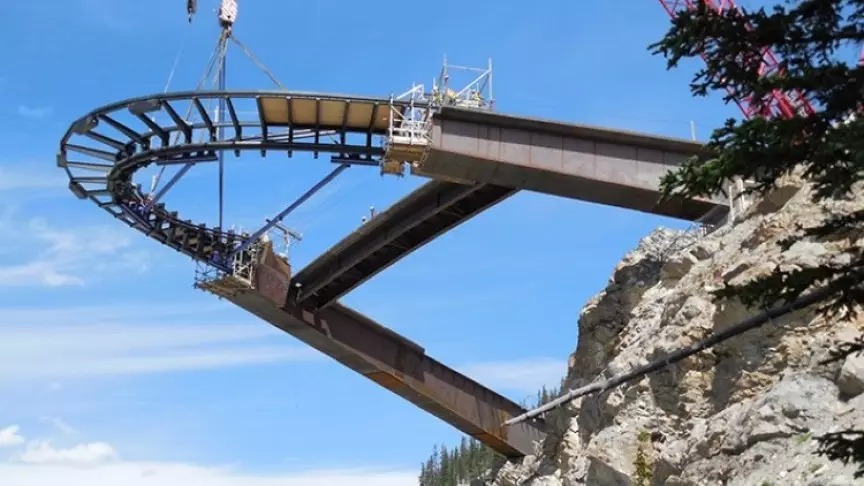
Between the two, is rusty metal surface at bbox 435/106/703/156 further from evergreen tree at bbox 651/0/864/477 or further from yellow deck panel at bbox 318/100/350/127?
evergreen tree at bbox 651/0/864/477

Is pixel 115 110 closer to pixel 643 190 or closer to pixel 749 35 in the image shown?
pixel 643 190

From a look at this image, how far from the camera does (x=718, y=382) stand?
22.1 metres

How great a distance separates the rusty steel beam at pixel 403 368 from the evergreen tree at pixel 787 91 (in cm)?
2759

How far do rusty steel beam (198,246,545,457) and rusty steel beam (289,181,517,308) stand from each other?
1.03 meters

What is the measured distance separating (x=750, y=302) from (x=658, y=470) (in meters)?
13.0

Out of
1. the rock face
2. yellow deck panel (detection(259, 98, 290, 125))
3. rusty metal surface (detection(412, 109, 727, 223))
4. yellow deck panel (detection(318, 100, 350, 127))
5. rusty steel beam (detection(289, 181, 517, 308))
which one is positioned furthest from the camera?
rusty steel beam (detection(289, 181, 517, 308))

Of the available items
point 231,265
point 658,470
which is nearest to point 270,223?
point 231,265

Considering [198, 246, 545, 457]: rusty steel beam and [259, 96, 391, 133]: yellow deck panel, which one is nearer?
[259, 96, 391, 133]: yellow deck panel

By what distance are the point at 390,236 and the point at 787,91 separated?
83.0 ft

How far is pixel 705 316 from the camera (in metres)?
23.0

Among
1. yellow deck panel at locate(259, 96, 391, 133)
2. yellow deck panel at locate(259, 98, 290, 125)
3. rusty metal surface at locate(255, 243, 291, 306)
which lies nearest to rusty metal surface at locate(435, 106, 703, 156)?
yellow deck panel at locate(259, 96, 391, 133)

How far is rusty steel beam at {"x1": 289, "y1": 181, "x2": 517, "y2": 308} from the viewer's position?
3197cm

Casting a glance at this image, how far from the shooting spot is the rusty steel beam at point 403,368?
37.4 metres

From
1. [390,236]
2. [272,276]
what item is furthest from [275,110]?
[272,276]
